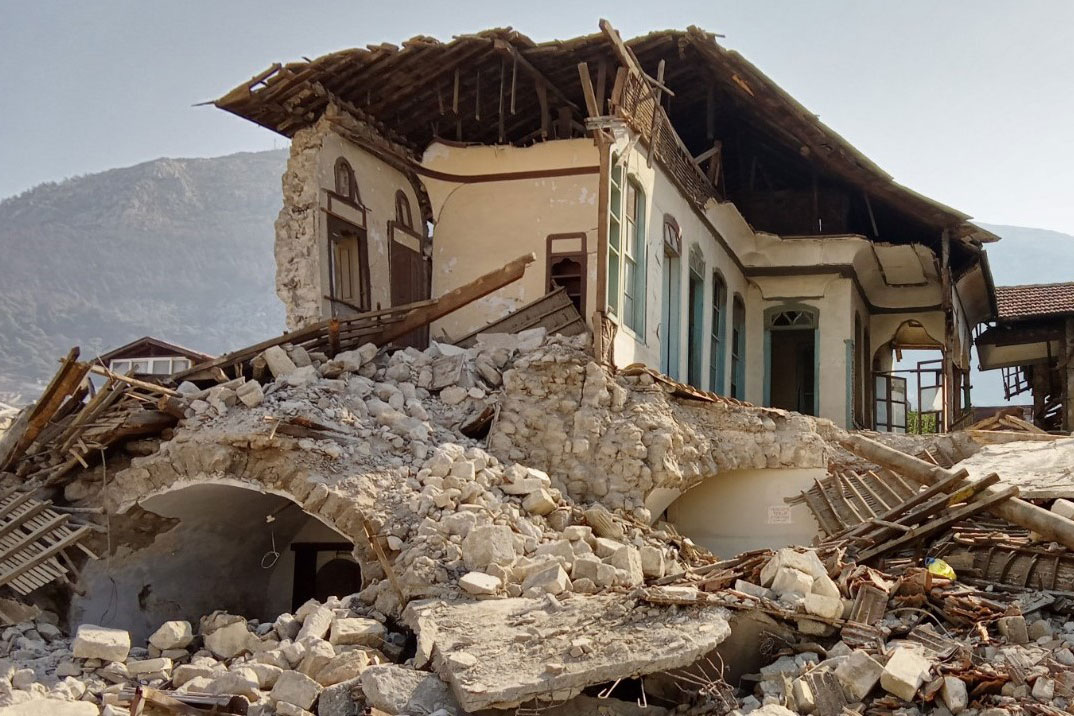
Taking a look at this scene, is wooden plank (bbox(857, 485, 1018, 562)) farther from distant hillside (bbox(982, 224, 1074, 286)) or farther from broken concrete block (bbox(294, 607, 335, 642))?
distant hillside (bbox(982, 224, 1074, 286))

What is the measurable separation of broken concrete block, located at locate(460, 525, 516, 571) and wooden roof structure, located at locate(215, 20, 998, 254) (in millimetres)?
6057

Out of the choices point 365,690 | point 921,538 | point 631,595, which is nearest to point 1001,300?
point 921,538

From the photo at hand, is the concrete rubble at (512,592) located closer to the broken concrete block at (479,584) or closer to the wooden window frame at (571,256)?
the broken concrete block at (479,584)

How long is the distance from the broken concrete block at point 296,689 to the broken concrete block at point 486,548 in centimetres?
178

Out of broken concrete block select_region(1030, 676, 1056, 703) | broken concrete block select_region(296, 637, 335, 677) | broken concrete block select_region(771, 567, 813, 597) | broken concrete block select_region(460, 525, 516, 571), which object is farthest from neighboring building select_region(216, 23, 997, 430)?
broken concrete block select_region(1030, 676, 1056, 703)

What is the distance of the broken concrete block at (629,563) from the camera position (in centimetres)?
948

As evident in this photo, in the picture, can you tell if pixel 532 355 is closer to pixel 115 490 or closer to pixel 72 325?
pixel 115 490

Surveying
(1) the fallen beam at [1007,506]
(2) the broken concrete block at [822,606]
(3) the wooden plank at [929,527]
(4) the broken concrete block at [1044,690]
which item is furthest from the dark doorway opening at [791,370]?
(4) the broken concrete block at [1044,690]

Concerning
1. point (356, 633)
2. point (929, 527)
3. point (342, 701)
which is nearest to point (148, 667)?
point (356, 633)

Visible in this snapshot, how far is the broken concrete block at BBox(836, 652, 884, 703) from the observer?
7059mm

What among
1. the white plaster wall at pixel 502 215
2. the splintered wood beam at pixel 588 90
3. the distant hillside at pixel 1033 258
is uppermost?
the distant hillside at pixel 1033 258

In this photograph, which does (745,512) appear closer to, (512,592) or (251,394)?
(512,592)

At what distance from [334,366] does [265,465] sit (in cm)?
147

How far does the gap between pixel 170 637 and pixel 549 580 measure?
3.07 metres
